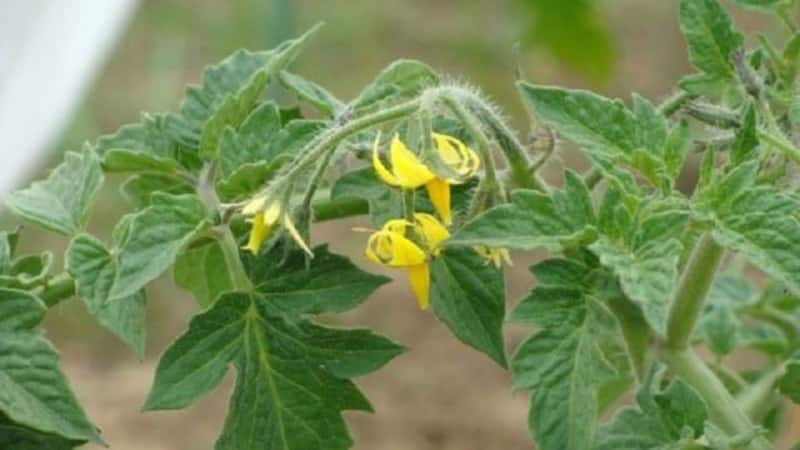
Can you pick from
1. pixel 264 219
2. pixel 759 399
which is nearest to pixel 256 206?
pixel 264 219

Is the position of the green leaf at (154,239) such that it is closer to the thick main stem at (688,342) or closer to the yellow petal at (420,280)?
the yellow petal at (420,280)

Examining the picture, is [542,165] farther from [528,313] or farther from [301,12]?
[301,12]

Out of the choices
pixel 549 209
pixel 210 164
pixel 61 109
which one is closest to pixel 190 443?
pixel 61 109

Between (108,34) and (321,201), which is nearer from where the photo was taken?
(321,201)

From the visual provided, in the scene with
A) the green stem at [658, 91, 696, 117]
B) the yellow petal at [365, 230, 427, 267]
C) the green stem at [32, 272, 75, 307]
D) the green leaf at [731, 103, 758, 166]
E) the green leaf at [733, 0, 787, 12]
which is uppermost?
the green leaf at [733, 0, 787, 12]

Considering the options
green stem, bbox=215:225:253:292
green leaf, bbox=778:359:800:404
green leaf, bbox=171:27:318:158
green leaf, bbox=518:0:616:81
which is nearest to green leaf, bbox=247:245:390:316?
green stem, bbox=215:225:253:292

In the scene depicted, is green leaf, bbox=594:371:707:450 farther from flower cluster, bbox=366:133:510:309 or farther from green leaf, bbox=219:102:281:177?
green leaf, bbox=219:102:281:177

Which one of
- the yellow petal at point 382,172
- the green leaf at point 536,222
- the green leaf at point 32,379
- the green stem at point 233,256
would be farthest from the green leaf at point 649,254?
the green leaf at point 32,379
